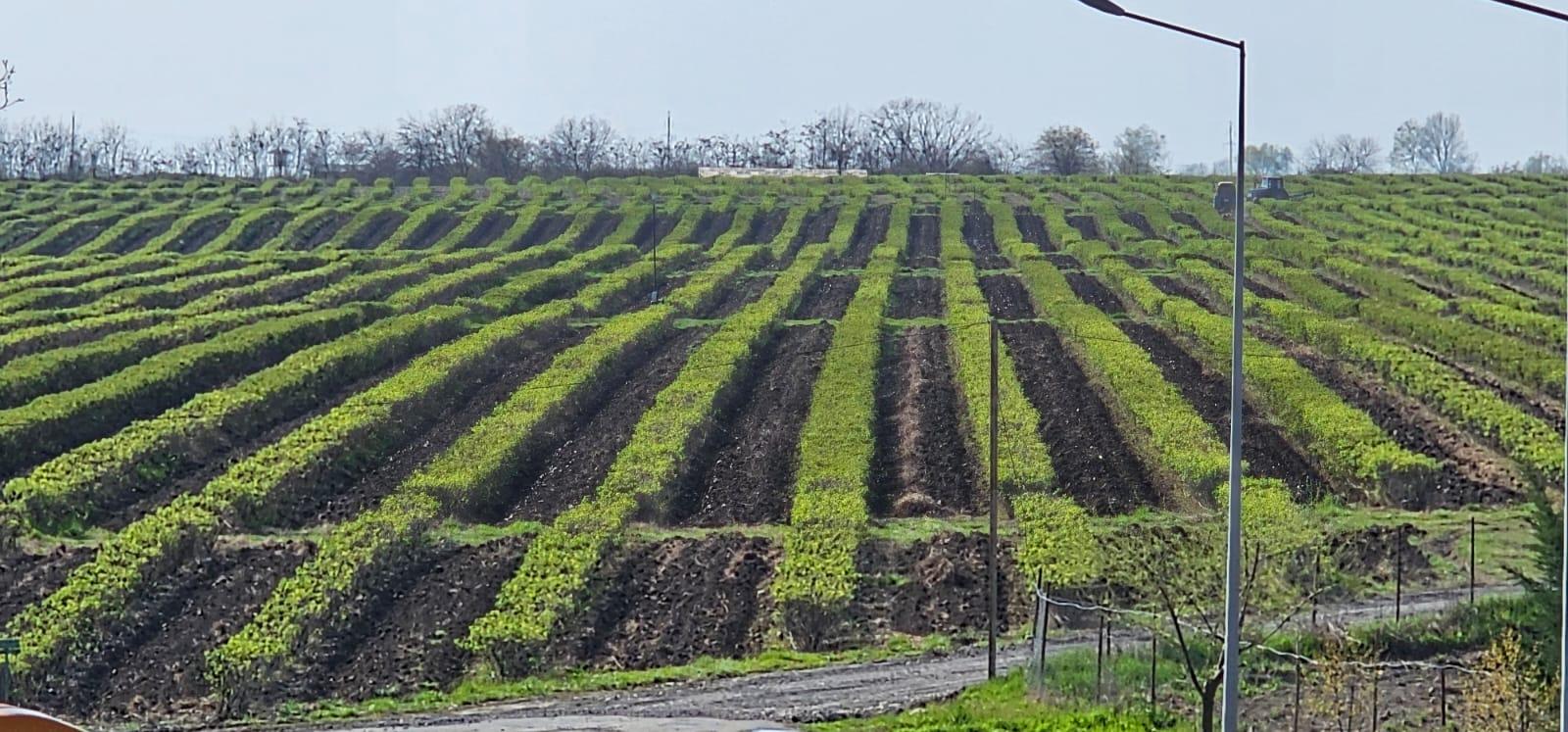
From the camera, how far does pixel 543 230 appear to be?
8412 centimetres

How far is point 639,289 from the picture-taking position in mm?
67188

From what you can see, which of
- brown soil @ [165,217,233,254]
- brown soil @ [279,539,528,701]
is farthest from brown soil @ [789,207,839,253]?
brown soil @ [279,539,528,701]

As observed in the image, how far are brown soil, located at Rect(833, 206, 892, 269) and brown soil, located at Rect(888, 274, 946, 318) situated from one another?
18.0 feet

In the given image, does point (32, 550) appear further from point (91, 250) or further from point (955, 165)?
point (955, 165)

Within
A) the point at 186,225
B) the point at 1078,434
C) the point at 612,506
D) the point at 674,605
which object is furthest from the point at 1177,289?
the point at 186,225

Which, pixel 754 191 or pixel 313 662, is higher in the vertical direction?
pixel 754 191

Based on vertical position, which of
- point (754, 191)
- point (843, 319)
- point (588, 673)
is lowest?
point (588, 673)

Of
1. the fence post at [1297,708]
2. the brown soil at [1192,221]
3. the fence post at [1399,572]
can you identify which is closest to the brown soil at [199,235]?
the brown soil at [1192,221]

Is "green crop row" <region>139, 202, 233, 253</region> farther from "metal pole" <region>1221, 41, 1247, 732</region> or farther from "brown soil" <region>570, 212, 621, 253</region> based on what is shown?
"metal pole" <region>1221, 41, 1247, 732</region>

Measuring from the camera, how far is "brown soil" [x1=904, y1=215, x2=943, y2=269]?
243ft

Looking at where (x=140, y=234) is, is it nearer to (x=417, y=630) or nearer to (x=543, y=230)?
(x=543, y=230)

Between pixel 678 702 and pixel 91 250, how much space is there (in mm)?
59876

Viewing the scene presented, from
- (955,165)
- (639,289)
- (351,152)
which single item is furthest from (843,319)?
(351,152)

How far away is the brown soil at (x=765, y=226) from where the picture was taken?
83062 millimetres
